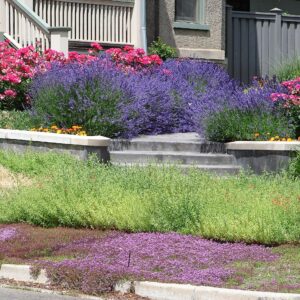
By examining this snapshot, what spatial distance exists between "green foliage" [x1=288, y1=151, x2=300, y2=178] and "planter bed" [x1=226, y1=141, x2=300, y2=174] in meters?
0.21

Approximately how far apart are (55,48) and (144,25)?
10.5ft

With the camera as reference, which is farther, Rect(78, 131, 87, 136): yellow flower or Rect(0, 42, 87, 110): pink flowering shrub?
Rect(0, 42, 87, 110): pink flowering shrub

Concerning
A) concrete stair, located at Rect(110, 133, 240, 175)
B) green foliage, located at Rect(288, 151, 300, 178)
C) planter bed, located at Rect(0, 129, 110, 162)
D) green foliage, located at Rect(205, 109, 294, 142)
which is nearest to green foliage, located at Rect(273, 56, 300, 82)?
green foliage, located at Rect(205, 109, 294, 142)

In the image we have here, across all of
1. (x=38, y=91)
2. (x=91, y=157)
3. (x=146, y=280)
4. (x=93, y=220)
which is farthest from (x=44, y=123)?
(x=146, y=280)

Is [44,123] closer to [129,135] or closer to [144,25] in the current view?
[129,135]

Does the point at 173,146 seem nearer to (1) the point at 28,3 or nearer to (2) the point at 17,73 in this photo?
(2) the point at 17,73

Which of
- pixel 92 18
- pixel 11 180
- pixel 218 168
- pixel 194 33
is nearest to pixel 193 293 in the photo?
pixel 11 180

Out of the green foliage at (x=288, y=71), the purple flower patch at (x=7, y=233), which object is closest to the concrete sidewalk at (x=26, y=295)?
the purple flower patch at (x=7, y=233)

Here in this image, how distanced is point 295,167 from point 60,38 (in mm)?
6821

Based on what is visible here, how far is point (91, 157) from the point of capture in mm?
15203

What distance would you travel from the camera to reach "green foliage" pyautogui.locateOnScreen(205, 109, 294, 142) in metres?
16.5

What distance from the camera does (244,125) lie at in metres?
16.5

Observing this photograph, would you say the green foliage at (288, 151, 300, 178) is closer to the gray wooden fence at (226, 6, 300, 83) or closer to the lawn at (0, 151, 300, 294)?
the lawn at (0, 151, 300, 294)

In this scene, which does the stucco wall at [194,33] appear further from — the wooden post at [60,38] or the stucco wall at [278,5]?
the stucco wall at [278,5]
